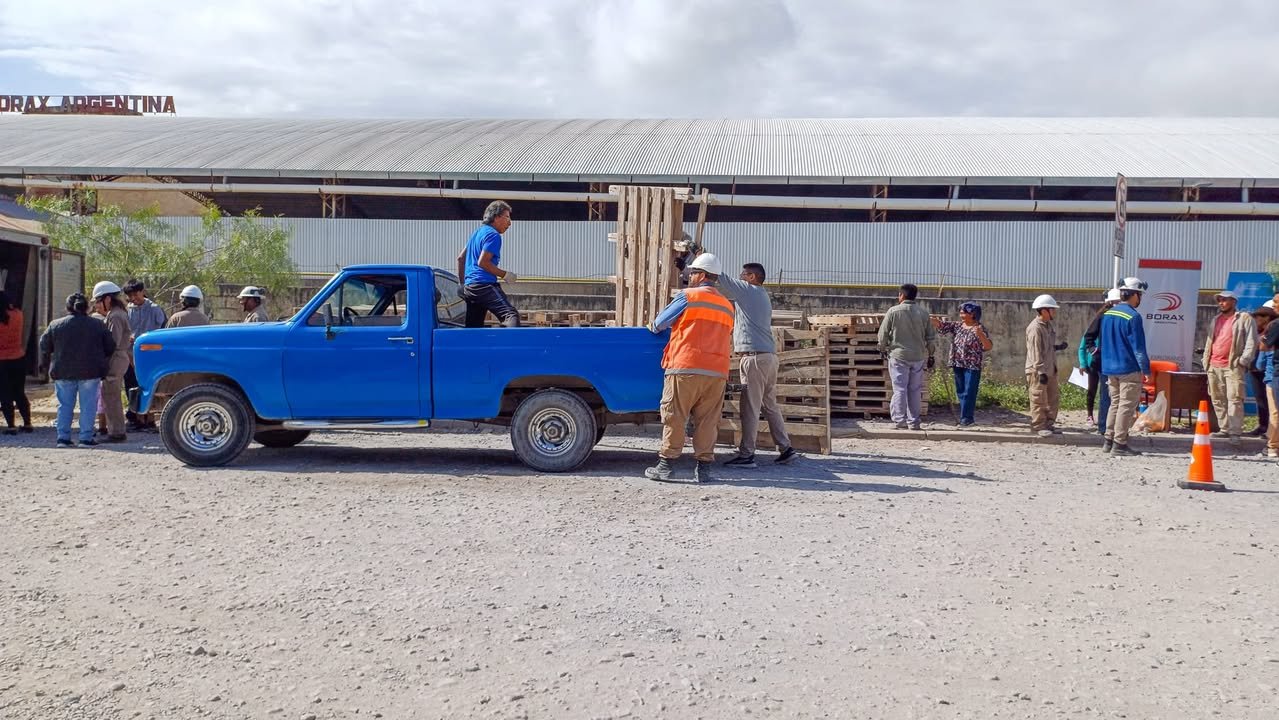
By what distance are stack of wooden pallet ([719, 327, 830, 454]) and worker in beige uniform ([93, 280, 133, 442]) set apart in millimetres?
6544

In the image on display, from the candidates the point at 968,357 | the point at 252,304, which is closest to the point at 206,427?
the point at 252,304

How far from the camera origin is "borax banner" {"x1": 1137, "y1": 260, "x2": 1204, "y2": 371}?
14.6m

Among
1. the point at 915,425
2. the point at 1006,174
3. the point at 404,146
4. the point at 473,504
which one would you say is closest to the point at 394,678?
the point at 473,504

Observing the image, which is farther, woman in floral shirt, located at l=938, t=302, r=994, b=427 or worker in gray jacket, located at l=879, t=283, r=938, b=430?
woman in floral shirt, located at l=938, t=302, r=994, b=427

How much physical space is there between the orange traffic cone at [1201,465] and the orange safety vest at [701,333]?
417cm

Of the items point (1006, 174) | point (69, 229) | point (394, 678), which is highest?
point (1006, 174)

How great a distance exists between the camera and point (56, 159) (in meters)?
27.9

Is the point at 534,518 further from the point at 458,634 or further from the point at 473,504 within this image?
the point at 458,634

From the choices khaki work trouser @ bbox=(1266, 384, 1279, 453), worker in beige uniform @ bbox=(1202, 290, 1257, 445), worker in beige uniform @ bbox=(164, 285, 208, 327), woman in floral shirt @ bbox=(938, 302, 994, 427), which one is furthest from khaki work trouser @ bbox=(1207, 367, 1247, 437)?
worker in beige uniform @ bbox=(164, 285, 208, 327)

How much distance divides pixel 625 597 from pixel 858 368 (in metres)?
9.31

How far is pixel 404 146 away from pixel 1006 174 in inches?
607

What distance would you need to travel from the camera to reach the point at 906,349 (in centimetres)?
1300

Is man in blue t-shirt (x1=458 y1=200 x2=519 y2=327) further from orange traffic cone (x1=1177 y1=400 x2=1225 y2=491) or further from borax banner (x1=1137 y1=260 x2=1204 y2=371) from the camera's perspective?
borax banner (x1=1137 y1=260 x2=1204 y2=371)

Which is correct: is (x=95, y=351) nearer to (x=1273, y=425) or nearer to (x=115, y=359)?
(x=115, y=359)
